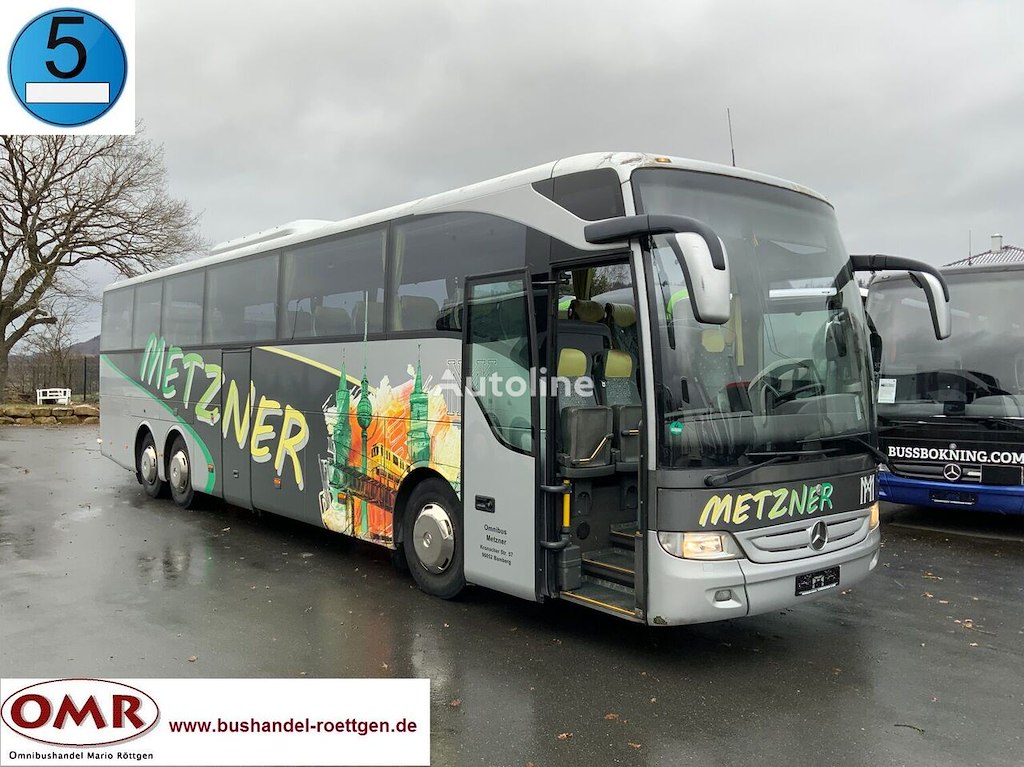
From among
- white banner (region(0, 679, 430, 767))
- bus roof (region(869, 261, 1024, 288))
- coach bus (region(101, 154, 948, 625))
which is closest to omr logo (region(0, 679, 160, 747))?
white banner (region(0, 679, 430, 767))

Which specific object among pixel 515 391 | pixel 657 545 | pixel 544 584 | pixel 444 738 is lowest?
pixel 444 738

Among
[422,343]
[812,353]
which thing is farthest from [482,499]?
[812,353]

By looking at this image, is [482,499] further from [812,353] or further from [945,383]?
[945,383]

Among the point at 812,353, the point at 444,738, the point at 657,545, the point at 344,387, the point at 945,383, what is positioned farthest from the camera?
the point at 945,383

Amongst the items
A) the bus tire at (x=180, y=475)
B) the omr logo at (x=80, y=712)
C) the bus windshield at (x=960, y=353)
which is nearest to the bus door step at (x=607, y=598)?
the omr logo at (x=80, y=712)

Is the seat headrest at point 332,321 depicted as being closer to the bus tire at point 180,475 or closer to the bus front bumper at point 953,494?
the bus tire at point 180,475

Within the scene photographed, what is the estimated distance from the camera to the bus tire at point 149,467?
40.5 ft

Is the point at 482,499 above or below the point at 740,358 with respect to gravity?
below

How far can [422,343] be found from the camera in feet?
23.3

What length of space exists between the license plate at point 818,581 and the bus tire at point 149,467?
9.76 meters

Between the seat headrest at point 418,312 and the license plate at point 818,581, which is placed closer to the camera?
the license plate at point 818,581

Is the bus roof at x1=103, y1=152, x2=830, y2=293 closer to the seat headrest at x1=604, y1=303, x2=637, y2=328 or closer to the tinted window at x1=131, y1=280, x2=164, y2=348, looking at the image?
the seat headrest at x1=604, y1=303, x2=637, y2=328

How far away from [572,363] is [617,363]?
1.45 feet

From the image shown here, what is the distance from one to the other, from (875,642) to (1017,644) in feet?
3.38
